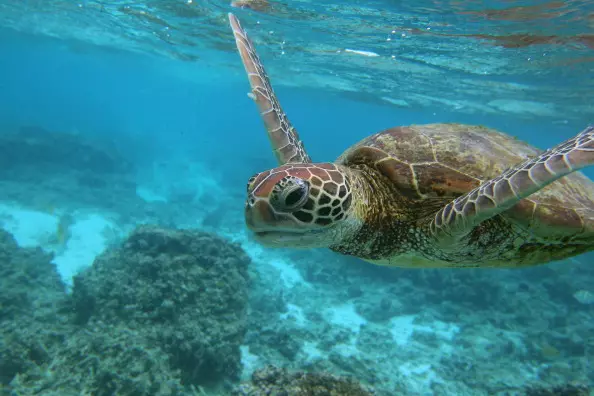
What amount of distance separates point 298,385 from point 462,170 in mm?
2526

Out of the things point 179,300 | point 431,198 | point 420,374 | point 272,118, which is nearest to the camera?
point 431,198

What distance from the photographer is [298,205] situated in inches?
73.4

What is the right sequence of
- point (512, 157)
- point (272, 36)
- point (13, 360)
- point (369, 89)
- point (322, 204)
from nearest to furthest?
point (322, 204) < point (512, 157) < point (13, 360) < point (272, 36) < point (369, 89)

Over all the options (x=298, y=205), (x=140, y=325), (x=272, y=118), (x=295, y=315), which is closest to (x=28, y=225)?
(x=140, y=325)

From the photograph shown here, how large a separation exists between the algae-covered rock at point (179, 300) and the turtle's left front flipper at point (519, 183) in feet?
13.7

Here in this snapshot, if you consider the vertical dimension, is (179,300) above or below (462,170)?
below

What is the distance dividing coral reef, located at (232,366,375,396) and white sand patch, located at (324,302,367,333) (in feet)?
15.3

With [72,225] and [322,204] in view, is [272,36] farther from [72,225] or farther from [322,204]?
[322,204]

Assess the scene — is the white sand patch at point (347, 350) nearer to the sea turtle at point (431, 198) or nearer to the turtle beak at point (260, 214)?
the sea turtle at point (431, 198)

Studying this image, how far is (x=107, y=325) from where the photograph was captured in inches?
200

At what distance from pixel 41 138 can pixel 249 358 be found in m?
17.7

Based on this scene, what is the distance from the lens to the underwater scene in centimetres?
237

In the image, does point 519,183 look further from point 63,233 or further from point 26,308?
point 63,233

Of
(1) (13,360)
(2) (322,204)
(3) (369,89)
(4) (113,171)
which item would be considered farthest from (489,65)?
(4) (113,171)
